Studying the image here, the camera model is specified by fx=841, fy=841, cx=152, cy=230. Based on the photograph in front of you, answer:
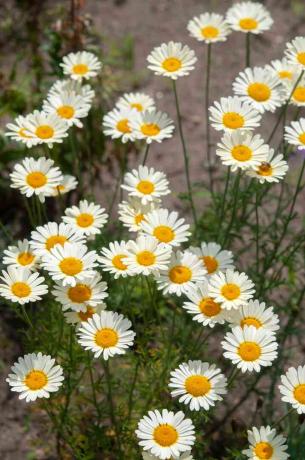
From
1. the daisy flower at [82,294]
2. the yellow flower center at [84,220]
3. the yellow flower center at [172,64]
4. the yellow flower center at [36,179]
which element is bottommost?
the daisy flower at [82,294]

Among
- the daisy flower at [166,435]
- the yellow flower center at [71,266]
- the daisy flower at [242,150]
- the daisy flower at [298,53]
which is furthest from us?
the daisy flower at [298,53]

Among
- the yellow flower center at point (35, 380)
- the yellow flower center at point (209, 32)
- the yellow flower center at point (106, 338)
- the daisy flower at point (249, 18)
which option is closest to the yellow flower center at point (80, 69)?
the yellow flower center at point (209, 32)

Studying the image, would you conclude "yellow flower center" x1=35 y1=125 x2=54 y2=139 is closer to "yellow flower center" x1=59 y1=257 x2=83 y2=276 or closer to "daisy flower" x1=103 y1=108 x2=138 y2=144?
"daisy flower" x1=103 y1=108 x2=138 y2=144

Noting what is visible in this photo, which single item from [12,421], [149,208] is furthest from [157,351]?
[12,421]

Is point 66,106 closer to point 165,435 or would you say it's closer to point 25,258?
point 25,258

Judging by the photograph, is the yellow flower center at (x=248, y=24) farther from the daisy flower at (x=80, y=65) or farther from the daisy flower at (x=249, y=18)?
the daisy flower at (x=80, y=65)

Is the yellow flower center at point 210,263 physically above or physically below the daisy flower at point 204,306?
above
